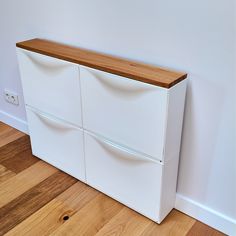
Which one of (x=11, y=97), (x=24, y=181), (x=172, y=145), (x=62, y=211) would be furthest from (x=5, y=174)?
(x=172, y=145)

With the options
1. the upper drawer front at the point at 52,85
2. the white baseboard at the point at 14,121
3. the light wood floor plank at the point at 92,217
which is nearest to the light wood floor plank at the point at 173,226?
the light wood floor plank at the point at 92,217

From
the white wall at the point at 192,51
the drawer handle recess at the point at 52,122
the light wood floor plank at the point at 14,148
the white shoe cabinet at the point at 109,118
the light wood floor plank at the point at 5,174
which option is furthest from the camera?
the light wood floor plank at the point at 14,148

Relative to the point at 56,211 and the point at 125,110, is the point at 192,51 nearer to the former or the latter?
the point at 125,110

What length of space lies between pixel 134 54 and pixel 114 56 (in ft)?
0.40

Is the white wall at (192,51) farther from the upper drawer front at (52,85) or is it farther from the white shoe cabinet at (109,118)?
the upper drawer front at (52,85)

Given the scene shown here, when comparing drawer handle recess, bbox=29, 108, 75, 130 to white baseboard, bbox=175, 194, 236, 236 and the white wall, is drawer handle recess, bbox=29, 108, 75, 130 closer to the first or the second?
the white wall

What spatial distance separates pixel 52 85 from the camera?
1.81m

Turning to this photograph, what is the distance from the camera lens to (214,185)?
1586 mm

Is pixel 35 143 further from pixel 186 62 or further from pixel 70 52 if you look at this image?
pixel 186 62

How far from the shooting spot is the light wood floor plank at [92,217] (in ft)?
5.38

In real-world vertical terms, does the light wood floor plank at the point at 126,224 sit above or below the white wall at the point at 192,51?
below

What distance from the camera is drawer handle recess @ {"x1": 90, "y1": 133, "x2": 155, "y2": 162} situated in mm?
1582

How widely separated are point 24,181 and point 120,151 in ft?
2.30

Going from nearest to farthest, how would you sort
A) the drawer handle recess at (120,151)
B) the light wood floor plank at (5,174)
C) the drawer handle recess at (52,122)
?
the drawer handle recess at (120,151), the drawer handle recess at (52,122), the light wood floor plank at (5,174)
